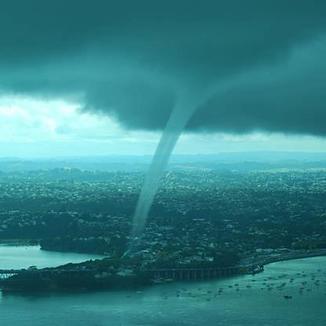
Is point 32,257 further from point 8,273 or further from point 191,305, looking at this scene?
point 191,305

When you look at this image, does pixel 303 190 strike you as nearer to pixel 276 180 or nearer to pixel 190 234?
pixel 276 180

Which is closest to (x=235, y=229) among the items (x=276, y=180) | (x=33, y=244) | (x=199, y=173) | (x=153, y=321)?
(x=33, y=244)

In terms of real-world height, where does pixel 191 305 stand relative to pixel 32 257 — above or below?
below

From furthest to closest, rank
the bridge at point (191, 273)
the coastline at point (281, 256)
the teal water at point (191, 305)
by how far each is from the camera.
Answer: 1. the coastline at point (281, 256)
2. the bridge at point (191, 273)
3. the teal water at point (191, 305)

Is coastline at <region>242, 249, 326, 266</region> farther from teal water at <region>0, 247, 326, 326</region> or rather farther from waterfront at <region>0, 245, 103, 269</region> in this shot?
waterfront at <region>0, 245, 103, 269</region>

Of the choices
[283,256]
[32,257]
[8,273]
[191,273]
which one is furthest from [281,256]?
[8,273]

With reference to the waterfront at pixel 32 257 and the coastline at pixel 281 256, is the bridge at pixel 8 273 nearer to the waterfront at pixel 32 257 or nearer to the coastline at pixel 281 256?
the waterfront at pixel 32 257

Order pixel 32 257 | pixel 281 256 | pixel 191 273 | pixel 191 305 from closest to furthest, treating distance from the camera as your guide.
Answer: pixel 191 305 → pixel 191 273 → pixel 281 256 → pixel 32 257

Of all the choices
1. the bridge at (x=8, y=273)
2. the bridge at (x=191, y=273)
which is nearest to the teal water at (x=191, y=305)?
the bridge at (x=191, y=273)

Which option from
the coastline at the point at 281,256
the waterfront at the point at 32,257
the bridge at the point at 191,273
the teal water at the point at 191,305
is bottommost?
the teal water at the point at 191,305
